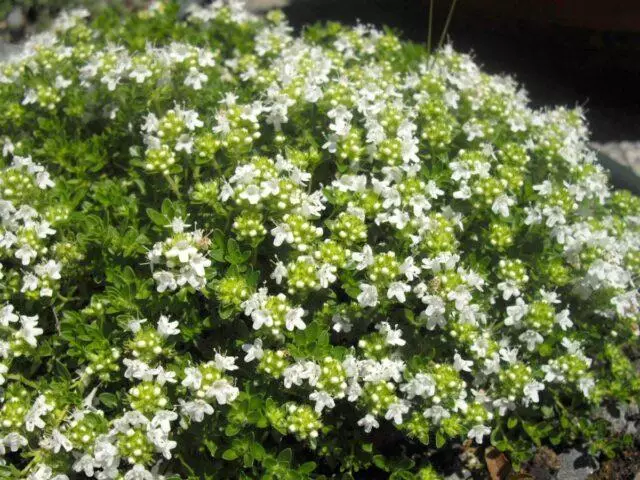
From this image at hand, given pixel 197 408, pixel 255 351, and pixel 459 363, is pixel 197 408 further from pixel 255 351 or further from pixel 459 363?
pixel 459 363

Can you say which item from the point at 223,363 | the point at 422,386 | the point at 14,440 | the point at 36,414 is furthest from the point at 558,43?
the point at 14,440

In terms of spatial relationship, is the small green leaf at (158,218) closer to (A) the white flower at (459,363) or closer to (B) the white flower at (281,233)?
(B) the white flower at (281,233)

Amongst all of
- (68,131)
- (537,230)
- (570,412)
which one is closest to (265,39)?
(68,131)

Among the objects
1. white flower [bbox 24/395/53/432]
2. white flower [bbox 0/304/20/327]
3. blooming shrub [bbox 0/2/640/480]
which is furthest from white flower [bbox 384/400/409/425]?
white flower [bbox 0/304/20/327]

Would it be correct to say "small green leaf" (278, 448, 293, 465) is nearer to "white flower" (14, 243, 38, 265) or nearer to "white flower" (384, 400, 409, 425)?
"white flower" (384, 400, 409, 425)

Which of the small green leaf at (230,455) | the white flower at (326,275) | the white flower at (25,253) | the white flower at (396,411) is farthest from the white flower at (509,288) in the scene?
the white flower at (25,253)
